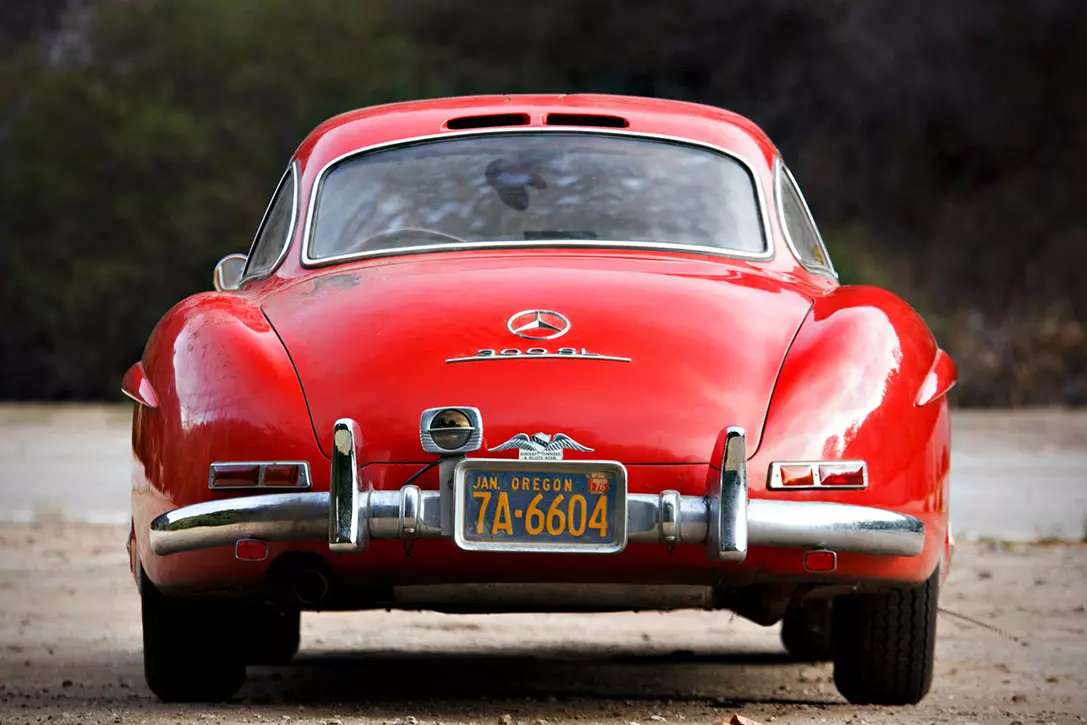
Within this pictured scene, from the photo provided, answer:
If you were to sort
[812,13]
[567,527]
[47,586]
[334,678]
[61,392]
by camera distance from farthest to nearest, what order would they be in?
[812,13], [61,392], [47,586], [334,678], [567,527]

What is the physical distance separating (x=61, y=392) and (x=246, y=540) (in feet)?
88.9

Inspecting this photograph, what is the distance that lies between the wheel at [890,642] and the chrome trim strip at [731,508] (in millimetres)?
834

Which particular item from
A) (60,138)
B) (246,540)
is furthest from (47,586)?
(60,138)

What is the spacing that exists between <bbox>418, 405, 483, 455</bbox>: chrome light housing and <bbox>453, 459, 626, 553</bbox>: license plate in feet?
0.25

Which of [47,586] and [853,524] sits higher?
[853,524]

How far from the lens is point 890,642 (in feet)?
15.1

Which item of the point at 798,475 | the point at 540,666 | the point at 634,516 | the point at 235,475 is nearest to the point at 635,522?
the point at 634,516

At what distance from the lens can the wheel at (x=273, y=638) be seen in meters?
5.81

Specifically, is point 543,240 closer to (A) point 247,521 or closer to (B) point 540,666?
(A) point 247,521

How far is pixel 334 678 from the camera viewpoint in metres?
5.59

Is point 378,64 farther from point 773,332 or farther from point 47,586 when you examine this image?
point 773,332

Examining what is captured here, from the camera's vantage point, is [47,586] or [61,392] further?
[61,392]

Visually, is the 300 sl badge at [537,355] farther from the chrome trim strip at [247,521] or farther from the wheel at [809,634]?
the wheel at [809,634]

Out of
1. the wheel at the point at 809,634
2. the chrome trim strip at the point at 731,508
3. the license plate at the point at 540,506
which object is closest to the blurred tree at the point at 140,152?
the wheel at the point at 809,634
